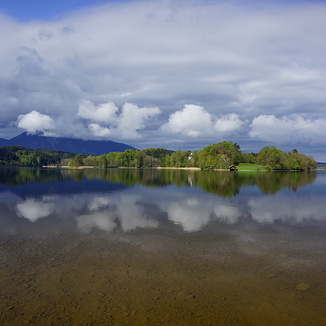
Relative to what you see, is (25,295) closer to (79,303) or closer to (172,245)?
(79,303)

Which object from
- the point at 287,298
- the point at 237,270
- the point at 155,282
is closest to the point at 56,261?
the point at 155,282

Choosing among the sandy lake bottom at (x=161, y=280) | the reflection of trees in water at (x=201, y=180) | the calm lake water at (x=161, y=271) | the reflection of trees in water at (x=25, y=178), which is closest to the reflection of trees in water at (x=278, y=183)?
the reflection of trees in water at (x=201, y=180)

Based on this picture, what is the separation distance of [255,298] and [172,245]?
8127mm

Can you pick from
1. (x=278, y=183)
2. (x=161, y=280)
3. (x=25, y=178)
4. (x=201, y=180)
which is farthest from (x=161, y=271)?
(x=25, y=178)

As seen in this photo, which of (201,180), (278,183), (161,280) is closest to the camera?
(161,280)

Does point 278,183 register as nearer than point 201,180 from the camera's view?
Yes

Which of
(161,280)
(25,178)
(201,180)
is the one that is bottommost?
(25,178)

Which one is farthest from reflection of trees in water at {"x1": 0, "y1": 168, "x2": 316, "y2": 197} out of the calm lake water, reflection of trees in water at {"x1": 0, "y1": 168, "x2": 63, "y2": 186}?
the calm lake water

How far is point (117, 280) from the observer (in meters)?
13.8

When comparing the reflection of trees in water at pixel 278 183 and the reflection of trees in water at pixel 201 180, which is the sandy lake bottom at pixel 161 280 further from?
the reflection of trees in water at pixel 278 183

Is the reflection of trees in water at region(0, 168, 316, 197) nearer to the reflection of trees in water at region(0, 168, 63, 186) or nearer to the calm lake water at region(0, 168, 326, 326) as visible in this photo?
the reflection of trees in water at region(0, 168, 63, 186)

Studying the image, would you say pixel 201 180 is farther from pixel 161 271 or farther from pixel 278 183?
pixel 161 271

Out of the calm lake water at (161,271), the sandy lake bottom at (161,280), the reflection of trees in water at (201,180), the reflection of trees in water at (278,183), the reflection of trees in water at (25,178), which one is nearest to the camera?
the sandy lake bottom at (161,280)

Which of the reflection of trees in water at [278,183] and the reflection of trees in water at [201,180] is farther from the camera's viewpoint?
the reflection of trees in water at [201,180]
